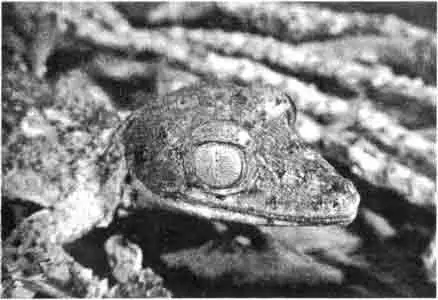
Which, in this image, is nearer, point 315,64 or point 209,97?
Result: point 209,97

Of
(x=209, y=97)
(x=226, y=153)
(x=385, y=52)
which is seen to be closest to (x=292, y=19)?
(x=385, y=52)

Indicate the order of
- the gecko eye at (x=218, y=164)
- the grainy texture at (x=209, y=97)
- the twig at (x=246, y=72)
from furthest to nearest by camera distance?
the twig at (x=246, y=72) < the grainy texture at (x=209, y=97) < the gecko eye at (x=218, y=164)

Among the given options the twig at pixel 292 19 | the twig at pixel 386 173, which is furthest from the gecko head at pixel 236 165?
the twig at pixel 292 19

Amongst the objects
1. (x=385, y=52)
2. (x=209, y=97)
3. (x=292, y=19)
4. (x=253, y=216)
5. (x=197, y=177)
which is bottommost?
(x=253, y=216)

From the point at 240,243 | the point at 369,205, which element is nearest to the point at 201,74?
the point at 240,243

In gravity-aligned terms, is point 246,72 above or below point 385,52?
below

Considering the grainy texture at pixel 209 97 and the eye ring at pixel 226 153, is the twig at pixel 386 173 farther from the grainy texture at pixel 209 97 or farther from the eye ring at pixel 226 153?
the eye ring at pixel 226 153

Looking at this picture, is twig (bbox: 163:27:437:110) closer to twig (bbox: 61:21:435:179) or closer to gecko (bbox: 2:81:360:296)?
twig (bbox: 61:21:435:179)

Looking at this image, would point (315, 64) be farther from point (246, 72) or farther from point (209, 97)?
point (209, 97)
